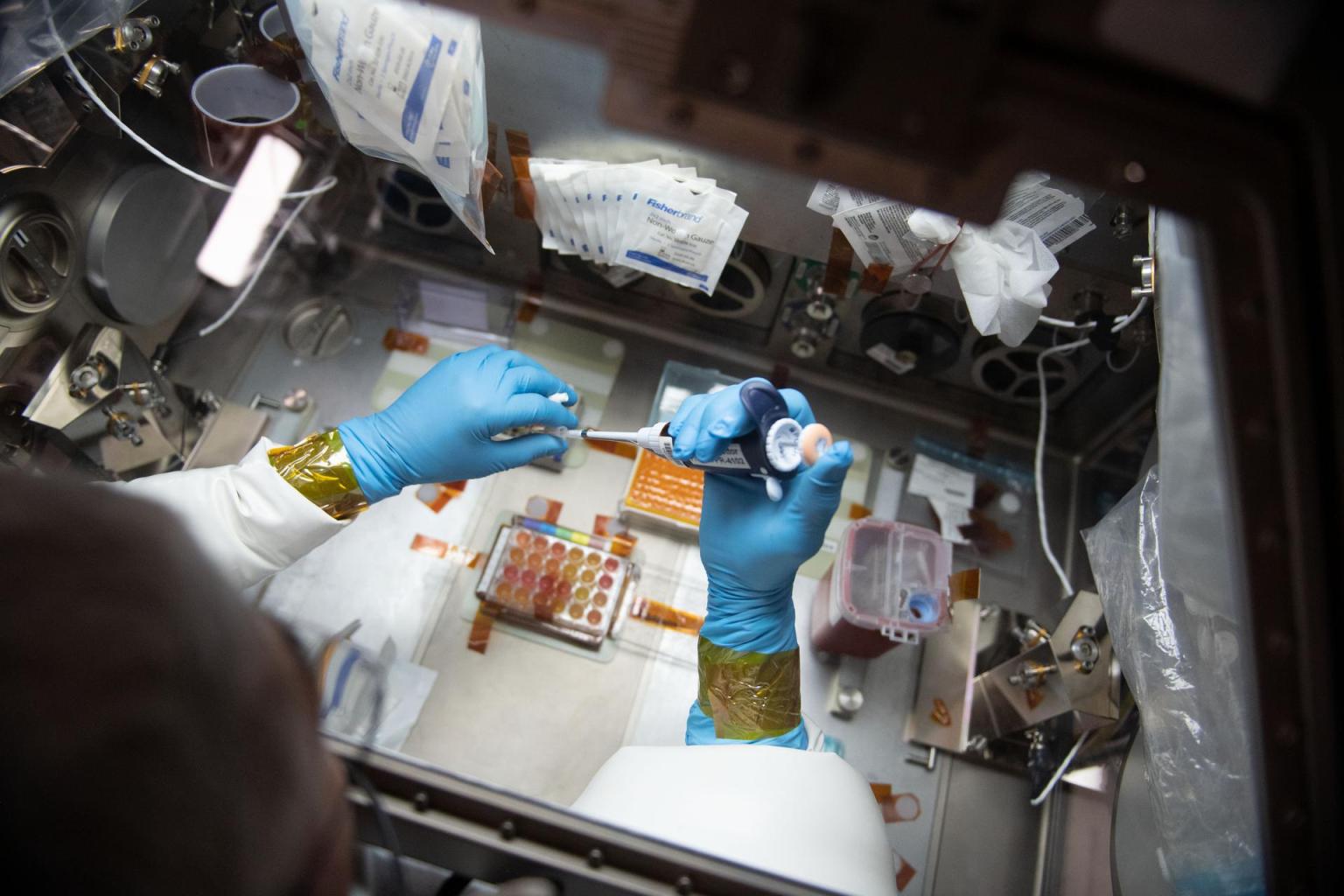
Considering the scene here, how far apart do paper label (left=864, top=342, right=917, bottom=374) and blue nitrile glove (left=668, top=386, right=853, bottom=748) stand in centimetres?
48

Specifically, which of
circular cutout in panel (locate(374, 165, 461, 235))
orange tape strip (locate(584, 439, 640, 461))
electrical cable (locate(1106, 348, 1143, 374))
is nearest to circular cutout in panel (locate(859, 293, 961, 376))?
electrical cable (locate(1106, 348, 1143, 374))

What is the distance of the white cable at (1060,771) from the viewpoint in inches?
62.9

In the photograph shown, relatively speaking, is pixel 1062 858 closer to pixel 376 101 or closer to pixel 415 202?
pixel 376 101

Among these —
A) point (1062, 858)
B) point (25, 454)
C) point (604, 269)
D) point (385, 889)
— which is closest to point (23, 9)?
point (25, 454)

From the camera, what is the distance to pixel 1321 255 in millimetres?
635

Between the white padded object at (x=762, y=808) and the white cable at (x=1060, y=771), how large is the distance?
555 millimetres

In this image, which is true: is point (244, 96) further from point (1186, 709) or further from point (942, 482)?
point (1186, 709)

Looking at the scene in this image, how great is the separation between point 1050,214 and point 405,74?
1118mm

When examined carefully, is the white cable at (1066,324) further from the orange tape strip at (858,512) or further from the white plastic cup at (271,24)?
the white plastic cup at (271,24)

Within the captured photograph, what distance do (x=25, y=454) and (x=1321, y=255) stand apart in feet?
6.23

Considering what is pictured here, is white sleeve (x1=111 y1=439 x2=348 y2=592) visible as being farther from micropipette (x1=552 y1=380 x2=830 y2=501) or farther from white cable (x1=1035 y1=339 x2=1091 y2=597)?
white cable (x1=1035 y1=339 x2=1091 y2=597)

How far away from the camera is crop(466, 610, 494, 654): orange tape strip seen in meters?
1.78

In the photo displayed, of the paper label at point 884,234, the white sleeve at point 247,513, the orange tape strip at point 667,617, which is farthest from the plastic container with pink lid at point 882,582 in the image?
the white sleeve at point 247,513

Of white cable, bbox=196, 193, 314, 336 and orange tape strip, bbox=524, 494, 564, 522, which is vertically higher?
white cable, bbox=196, 193, 314, 336
